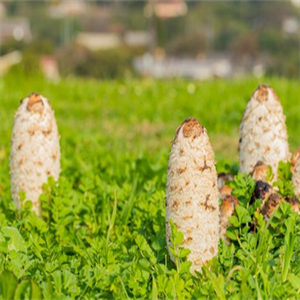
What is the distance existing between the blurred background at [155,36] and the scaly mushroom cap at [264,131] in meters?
64.8

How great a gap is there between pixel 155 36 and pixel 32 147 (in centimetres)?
8696

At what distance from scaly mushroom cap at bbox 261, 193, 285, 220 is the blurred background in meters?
65.5

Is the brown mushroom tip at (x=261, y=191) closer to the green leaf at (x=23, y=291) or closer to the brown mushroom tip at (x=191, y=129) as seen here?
the brown mushroom tip at (x=191, y=129)

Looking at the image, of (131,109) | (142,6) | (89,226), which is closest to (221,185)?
(89,226)

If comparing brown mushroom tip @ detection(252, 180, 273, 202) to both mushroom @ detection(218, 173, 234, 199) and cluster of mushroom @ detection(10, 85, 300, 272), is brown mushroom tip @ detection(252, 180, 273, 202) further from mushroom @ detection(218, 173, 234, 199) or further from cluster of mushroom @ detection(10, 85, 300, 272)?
mushroom @ detection(218, 173, 234, 199)

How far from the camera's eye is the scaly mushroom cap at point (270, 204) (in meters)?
3.29

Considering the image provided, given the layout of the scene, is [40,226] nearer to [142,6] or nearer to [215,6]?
[215,6]

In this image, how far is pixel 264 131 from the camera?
3.98 metres

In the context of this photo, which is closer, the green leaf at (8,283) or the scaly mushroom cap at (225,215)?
the green leaf at (8,283)

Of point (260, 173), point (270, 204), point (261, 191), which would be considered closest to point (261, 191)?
point (261, 191)

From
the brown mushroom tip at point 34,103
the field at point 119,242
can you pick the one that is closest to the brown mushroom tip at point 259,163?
the field at point 119,242

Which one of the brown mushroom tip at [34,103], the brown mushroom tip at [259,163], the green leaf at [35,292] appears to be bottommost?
the brown mushroom tip at [259,163]

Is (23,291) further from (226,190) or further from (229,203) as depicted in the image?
(226,190)

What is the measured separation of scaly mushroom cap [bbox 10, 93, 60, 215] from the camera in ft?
13.0
